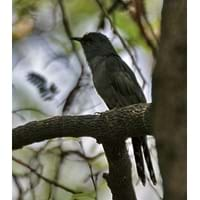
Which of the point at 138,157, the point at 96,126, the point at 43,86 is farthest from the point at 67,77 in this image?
the point at 138,157

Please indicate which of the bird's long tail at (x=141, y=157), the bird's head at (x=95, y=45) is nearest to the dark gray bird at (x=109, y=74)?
the bird's head at (x=95, y=45)

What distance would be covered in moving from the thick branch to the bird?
0.27ft

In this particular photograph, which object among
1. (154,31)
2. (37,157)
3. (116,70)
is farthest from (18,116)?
(154,31)

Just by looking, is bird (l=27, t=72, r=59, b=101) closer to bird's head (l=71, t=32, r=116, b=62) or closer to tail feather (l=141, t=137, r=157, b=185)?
bird's head (l=71, t=32, r=116, b=62)

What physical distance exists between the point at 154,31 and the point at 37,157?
0.61 m

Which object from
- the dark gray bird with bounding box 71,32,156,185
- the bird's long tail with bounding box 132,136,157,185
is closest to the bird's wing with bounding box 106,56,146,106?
the dark gray bird with bounding box 71,32,156,185

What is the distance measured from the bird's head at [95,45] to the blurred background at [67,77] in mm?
19

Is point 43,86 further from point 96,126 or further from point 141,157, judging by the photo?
point 141,157

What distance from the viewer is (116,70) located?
77.0 inches

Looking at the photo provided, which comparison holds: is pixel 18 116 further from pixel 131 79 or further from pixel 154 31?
pixel 154 31

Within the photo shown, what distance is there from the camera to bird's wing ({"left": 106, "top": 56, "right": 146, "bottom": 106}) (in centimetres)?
193

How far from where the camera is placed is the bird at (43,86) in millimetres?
1958

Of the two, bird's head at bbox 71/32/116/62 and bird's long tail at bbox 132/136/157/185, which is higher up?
bird's head at bbox 71/32/116/62

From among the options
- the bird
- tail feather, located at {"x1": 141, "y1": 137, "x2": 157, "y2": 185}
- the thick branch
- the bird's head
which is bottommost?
tail feather, located at {"x1": 141, "y1": 137, "x2": 157, "y2": 185}
